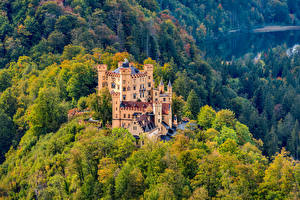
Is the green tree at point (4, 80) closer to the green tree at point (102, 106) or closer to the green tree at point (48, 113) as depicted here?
the green tree at point (48, 113)

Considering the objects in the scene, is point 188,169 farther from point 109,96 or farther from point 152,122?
point 109,96

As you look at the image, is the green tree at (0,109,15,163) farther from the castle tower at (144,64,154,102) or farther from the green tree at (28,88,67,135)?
the castle tower at (144,64,154,102)

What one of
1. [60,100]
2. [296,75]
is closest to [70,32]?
[60,100]

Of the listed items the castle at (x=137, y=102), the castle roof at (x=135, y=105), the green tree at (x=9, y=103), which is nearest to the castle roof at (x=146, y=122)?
the castle at (x=137, y=102)

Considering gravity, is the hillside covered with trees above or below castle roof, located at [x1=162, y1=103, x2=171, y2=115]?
below

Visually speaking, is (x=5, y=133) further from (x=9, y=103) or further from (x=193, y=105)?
(x=193, y=105)

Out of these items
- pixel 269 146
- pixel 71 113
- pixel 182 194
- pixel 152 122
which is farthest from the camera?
pixel 269 146

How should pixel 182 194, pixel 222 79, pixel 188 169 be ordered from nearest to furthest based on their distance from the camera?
pixel 182 194 < pixel 188 169 < pixel 222 79

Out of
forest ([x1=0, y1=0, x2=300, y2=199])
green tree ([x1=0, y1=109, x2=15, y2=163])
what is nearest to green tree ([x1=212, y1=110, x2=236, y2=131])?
forest ([x1=0, y1=0, x2=300, y2=199])
